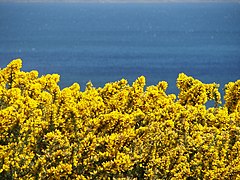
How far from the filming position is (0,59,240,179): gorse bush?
26.4 ft

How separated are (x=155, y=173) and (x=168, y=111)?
2192 mm

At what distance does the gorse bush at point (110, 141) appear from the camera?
8039 millimetres

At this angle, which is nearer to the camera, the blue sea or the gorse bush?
the gorse bush

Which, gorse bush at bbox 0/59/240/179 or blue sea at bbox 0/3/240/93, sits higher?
blue sea at bbox 0/3/240/93

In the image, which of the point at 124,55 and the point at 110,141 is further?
the point at 124,55

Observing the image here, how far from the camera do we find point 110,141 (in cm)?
812

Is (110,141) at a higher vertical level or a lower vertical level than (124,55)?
lower

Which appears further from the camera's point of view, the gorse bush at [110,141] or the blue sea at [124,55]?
the blue sea at [124,55]

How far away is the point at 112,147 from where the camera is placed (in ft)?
26.7

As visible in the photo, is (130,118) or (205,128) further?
(205,128)

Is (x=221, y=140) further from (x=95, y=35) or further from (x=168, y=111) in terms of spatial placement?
(x=95, y=35)

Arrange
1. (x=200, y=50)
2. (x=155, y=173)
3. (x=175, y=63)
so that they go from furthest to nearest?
(x=200, y=50) → (x=175, y=63) → (x=155, y=173)

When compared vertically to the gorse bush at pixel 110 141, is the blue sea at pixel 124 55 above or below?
above

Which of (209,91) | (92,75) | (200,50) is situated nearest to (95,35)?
(200,50)
